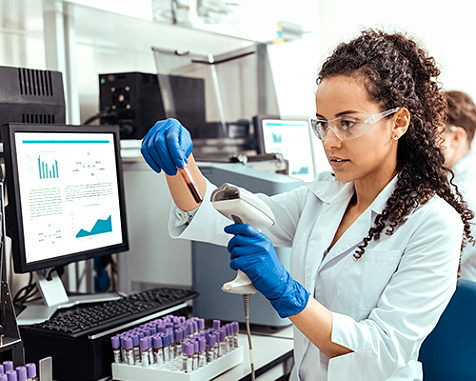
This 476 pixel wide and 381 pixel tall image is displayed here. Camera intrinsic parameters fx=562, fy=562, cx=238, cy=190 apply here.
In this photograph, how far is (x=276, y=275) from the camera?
3.43ft

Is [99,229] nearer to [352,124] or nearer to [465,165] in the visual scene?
[352,124]

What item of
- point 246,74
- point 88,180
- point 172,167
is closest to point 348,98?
point 172,167

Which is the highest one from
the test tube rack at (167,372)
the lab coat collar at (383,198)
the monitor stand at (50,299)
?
the lab coat collar at (383,198)

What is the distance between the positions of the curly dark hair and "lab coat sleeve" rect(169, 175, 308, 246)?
27cm

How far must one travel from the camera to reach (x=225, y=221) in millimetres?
1374

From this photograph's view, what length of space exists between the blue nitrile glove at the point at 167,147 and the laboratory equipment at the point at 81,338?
39 cm

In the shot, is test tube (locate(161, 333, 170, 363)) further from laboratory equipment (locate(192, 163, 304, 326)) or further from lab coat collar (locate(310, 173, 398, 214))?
lab coat collar (locate(310, 173, 398, 214))

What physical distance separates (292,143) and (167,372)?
1.47 m

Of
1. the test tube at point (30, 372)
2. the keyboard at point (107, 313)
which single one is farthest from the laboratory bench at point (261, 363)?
the test tube at point (30, 372)

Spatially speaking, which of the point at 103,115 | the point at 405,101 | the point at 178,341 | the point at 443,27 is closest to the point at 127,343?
the point at 178,341

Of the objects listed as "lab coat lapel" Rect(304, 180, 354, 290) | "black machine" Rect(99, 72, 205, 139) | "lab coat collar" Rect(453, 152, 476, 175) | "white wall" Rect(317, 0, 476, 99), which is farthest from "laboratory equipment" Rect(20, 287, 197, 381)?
"white wall" Rect(317, 0, 476, 99)

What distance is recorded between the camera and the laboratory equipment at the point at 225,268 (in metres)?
1.63

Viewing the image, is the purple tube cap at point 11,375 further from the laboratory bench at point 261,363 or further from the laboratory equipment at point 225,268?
the laboratory equipment at point 225,268

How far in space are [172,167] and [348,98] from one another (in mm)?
392
